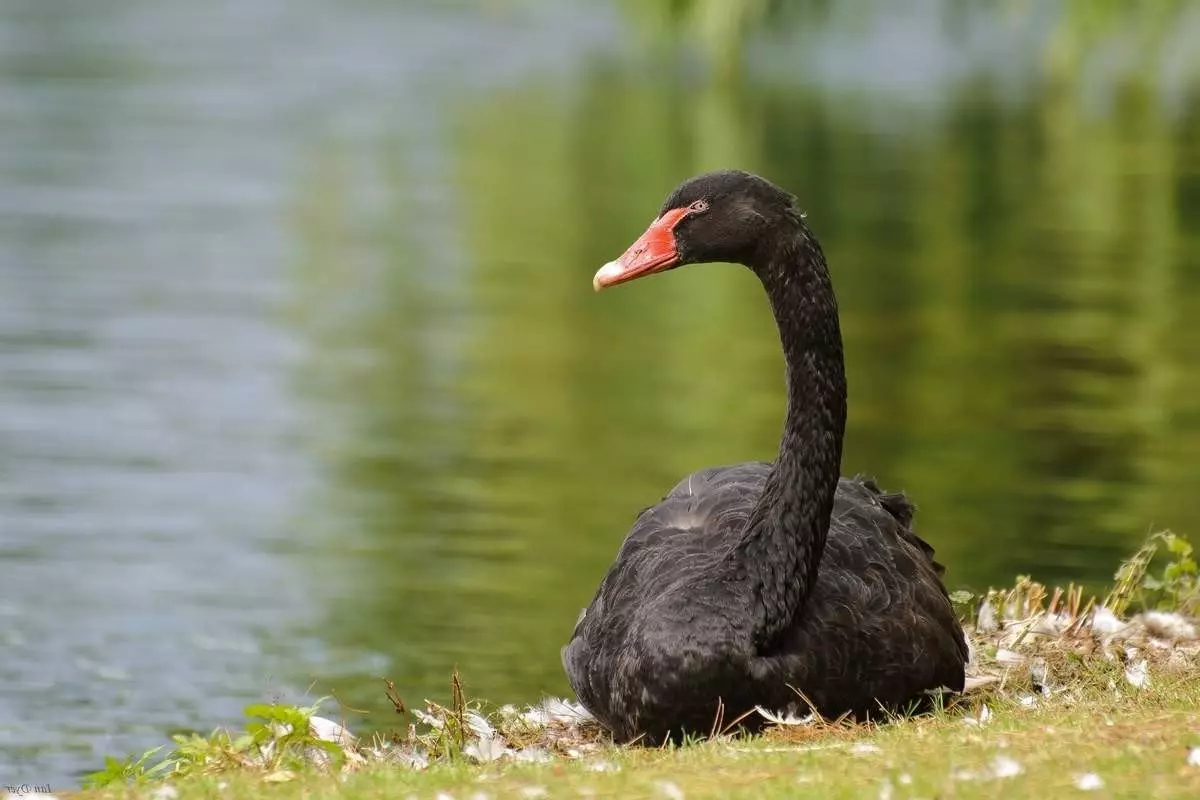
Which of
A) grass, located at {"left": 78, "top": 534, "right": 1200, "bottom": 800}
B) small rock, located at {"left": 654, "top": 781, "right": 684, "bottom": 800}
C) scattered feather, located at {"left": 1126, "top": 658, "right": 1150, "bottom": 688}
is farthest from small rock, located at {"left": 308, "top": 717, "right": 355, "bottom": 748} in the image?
scattered feather, located at {"left": 1126, "top": 658, "right": 1150, "bottom": 688}

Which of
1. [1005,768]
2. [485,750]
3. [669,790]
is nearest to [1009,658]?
[485,750]

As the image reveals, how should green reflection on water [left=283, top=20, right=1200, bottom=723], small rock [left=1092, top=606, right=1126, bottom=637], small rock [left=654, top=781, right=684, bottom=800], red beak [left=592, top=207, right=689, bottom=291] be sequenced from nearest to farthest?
small rock [left=654, top=781, right=684, bottom=800] < red beak [left=592, top=207, right=689, bottom=291] < small rock [left=1092, top=606, right=1126, bottom=637] < green reflection on water [left=283, top=20, right=1200, bottom=723]

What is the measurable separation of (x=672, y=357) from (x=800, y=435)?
11165 millimetres

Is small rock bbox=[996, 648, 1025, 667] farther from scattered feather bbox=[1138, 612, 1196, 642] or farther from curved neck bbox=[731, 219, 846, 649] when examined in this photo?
curved neck bbox=[731, 219, 846, 649]

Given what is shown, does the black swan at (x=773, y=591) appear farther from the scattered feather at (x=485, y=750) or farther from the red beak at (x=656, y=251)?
the scattered feather at (x=485, y=750)

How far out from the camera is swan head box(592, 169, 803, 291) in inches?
278

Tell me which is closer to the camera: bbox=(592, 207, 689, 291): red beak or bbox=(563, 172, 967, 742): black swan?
bbox=(563, 172, 967, 742): black swan

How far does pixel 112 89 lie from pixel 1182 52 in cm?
1978

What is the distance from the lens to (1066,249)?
24438mm

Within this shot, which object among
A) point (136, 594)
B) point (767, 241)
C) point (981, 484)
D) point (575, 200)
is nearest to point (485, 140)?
point (575, 200)

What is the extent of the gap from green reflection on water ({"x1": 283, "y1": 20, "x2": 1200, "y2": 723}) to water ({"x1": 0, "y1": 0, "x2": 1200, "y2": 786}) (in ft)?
0.18

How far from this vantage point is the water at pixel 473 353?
11492 millimetres

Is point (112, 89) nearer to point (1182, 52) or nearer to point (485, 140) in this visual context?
point (485, 140)

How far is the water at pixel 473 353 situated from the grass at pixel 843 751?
275 cm
